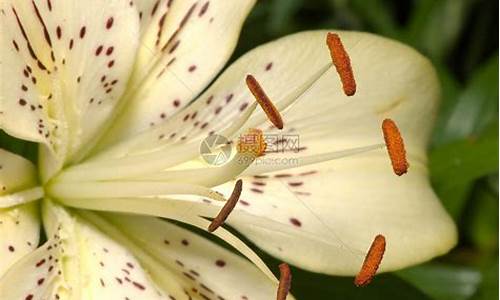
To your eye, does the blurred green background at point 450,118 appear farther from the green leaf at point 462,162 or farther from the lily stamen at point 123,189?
the lily stamen at point 123,189

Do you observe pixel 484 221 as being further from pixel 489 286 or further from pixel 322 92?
pixel 322 92

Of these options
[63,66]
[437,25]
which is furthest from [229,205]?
[437,25]

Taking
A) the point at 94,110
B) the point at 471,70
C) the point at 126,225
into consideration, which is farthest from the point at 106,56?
the point at 471,70

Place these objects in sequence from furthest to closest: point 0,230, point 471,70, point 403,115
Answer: point 471,70, point 403,115, point 0,230

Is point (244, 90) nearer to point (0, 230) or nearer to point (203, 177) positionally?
point (203, 177)

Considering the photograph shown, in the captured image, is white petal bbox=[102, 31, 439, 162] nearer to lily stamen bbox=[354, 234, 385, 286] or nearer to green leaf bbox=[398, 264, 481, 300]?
lily stamen bbox=[354, 234, 385, 286]
